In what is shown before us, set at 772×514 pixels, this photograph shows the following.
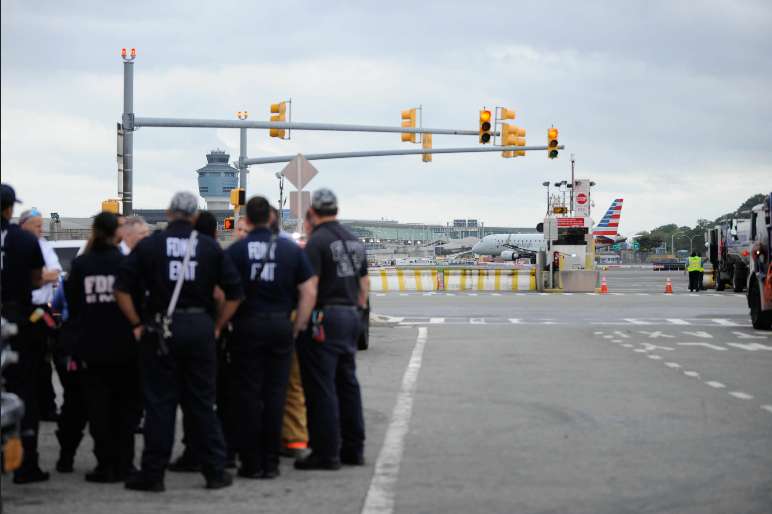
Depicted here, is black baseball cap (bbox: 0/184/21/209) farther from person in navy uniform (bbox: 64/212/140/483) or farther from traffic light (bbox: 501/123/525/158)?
traffic light (bbox: 501/123/525/158)

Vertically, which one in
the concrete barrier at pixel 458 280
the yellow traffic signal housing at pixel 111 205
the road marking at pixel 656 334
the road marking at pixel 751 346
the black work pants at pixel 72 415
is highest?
the yellow traffic signal housing at pixel 111 205

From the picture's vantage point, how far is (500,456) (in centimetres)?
895

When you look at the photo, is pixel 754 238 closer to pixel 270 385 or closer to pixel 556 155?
pixel 556 155

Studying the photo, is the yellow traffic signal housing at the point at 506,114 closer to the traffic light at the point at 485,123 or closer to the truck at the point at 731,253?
the traffic light at the point at 485,123

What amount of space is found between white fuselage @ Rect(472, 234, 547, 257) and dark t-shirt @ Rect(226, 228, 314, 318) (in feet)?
374

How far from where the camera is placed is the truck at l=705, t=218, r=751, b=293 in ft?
143

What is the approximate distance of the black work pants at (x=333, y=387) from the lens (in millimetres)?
8414

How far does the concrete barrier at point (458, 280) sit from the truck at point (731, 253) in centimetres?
690

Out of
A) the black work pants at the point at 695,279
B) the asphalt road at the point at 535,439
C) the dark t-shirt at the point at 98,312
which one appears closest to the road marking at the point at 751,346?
the asphalt road at the point at 535,439

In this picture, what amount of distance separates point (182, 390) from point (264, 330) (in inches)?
25.6

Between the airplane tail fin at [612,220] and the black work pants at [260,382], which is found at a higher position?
the airplane tail fin at [612,220]

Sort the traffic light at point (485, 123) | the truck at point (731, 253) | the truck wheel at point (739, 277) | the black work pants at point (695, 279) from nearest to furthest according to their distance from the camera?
the traffic light at point (485, 123) → the truck at point (731, 253) → the truck wheel at point (739, 277) → the black work pants at point (695, 279)

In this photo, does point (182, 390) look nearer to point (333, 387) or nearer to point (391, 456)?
point (333, 387)

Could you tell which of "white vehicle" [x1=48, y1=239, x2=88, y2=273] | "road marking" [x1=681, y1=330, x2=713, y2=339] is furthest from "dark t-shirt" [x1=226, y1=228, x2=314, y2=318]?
"road marking" [x1=681, y1=330, x2=713, y2=339]
